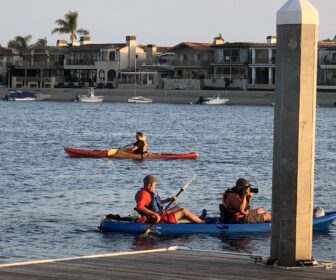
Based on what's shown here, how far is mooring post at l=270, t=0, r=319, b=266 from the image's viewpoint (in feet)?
37.5

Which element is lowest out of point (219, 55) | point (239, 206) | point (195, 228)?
point (195, 228)

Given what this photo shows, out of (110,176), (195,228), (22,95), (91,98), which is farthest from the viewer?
(22,95)

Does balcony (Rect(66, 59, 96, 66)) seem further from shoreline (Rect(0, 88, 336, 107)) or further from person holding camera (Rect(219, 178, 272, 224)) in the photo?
person holding camera (Rect(219, 178, 272, 224))

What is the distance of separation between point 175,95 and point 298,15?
4811 inches

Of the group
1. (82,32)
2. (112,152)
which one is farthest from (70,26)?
(112,152)

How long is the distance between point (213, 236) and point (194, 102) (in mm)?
111390

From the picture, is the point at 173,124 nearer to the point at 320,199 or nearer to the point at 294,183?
the point at 320,199

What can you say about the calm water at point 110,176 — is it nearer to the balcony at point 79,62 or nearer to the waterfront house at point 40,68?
the balcony at point 79,62

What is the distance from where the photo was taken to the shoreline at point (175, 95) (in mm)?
120738

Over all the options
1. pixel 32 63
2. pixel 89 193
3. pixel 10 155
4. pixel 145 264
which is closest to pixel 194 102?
pixel 32 63

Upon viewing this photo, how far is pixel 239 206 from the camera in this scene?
69.4 ft

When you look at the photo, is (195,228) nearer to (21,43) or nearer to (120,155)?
(120,155)

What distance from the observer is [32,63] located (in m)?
149

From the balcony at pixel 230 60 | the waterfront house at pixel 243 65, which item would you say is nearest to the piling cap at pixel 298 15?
the waterfront house at pixel 243 65
